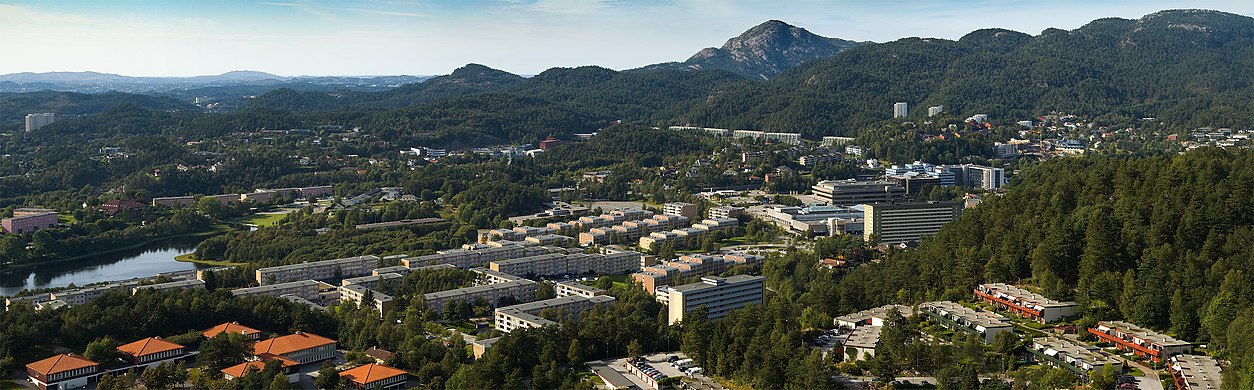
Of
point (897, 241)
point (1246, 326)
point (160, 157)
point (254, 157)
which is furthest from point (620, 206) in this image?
point (1246, 326)

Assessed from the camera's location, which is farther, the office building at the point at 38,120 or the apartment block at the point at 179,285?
the office building at the point at 38,120

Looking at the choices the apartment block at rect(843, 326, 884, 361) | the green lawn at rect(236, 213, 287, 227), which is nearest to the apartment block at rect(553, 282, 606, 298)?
the apartment block at rect(843, 326, 884, 361)

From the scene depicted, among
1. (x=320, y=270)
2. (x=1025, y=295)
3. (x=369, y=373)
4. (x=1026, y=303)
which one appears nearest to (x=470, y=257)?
(x=320, y=270)

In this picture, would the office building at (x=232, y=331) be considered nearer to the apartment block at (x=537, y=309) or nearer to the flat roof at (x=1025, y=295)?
the apartment block at (x=537, y=309)

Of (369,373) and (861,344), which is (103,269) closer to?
(369,373)

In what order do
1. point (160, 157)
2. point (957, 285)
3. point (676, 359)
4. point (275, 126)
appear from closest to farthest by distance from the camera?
1. point (676, 359)
2. point (957, 285)
3. point (160, 157)
4. point (275, 126)

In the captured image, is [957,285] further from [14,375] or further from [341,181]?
[341,181]

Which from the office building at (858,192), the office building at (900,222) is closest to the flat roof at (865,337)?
the office building at (900,222)
